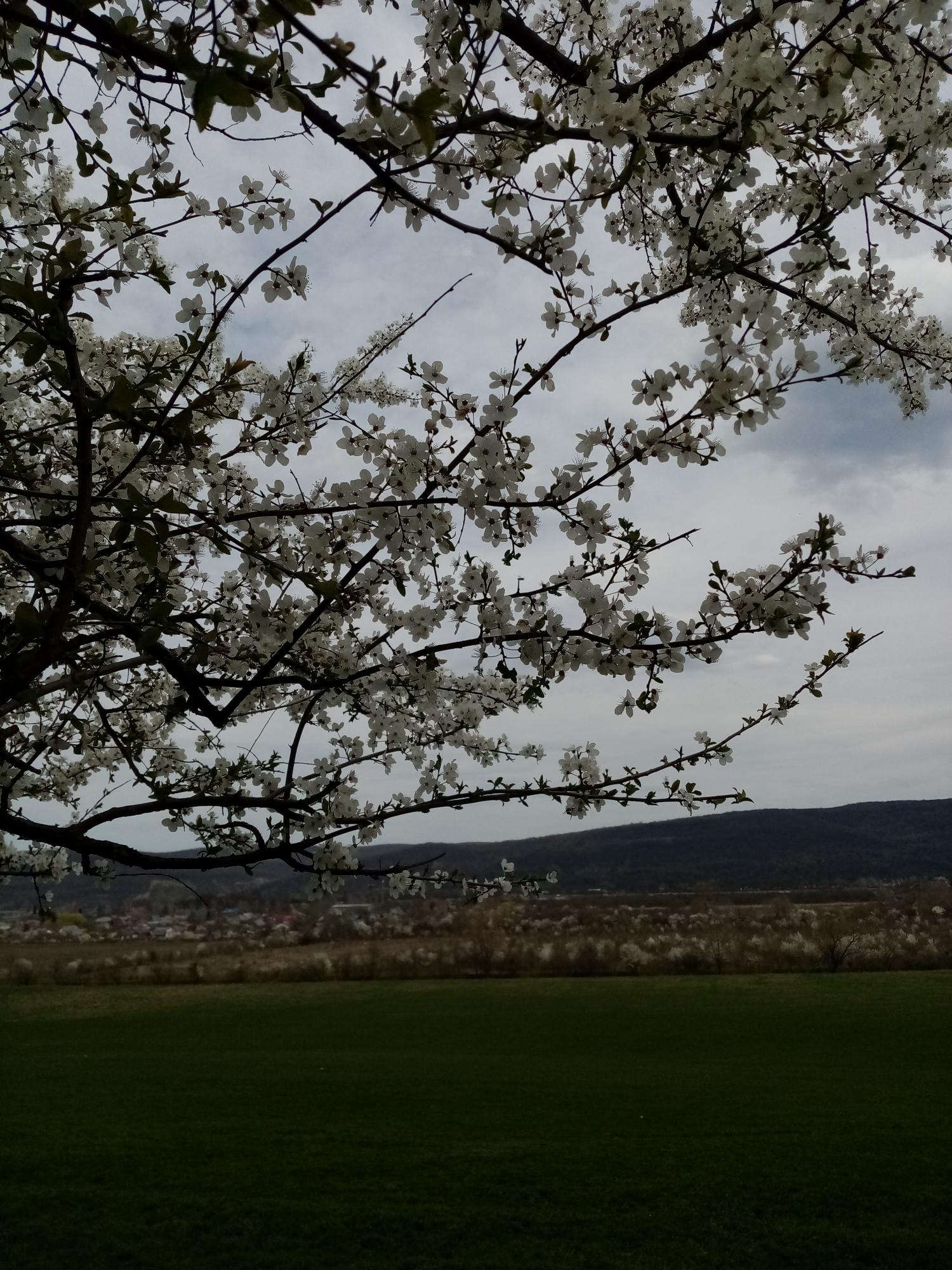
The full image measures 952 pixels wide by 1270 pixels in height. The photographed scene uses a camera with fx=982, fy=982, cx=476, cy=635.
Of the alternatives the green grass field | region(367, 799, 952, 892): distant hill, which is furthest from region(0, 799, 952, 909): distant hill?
the green grass field

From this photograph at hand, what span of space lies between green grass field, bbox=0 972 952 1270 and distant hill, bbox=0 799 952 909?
206 ft

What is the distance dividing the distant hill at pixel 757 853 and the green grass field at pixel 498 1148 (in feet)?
206

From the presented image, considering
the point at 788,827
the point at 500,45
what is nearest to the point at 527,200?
the point at 500,45

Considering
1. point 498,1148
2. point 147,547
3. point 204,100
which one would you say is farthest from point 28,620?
point 498,1148

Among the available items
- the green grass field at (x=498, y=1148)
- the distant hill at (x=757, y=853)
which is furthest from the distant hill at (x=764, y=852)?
the green grass field at (x=498, y=1148)

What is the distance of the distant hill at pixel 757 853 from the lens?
287 ft

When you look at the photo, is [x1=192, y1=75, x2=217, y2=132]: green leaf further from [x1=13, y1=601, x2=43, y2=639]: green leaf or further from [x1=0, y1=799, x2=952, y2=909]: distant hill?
[x1=0, y1=799, x2=952, y2=909]: distant hill

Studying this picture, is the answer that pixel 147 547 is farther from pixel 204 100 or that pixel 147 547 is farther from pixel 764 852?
pixel 764 852

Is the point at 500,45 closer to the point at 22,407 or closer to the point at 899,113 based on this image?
the point at 899,113

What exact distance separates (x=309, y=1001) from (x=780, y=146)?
897 inches

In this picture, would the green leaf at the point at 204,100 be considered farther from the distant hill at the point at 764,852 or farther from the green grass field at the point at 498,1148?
the distant hill at the point at 764,852

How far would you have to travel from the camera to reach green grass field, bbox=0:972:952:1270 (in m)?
6.21

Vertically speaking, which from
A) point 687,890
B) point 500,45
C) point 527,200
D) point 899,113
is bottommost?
point 687,890

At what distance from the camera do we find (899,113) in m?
3.18
